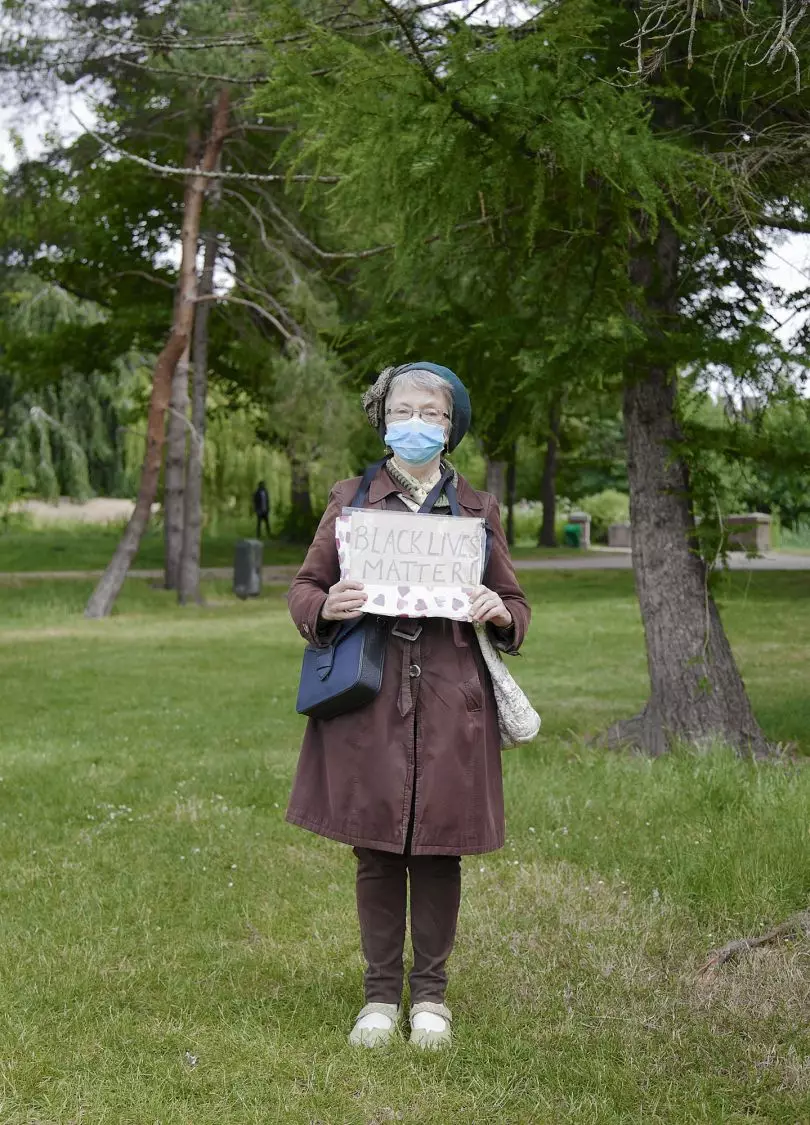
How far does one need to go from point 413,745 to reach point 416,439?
864 mm

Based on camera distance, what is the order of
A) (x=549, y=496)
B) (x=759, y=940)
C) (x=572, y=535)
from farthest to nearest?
(x=572, y=535) < (x=549, y=496) < (x=759, y=940)

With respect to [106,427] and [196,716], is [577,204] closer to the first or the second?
[196,716]

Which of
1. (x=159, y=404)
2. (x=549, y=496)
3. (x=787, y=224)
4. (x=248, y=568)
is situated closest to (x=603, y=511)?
(x=549, y=496)

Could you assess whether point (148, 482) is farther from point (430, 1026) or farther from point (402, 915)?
point (430, 1026)

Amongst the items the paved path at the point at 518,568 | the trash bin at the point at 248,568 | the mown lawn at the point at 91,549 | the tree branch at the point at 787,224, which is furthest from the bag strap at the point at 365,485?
the mown lawn at the point at 91,549

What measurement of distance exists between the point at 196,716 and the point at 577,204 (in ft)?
17.7

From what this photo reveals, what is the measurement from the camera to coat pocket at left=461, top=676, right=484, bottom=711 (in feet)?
11.8

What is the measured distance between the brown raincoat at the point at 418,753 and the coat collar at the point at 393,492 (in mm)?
319

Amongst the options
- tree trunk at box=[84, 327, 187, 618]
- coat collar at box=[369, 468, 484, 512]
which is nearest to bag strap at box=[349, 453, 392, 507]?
coat collar at box=[369, 468, 484, 512]

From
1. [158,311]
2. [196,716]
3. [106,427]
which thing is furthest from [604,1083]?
[106,427]

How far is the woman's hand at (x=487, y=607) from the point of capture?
349 cm

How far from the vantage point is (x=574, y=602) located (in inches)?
810

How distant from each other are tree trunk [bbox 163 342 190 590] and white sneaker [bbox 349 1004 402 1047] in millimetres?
16098

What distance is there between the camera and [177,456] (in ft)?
67.1
